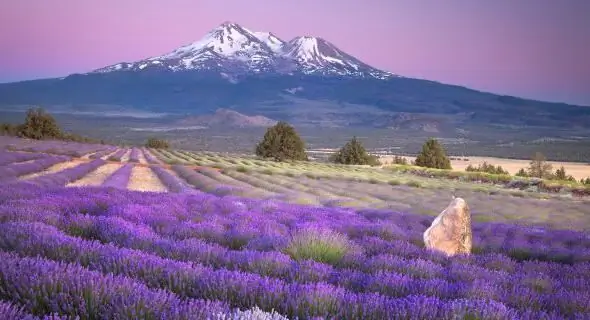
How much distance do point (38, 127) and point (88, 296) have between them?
76.5 metres

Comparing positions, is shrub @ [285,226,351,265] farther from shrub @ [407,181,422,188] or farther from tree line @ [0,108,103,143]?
tree line @ [0,108,103,143]

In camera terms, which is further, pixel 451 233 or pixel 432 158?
pixel 432 158

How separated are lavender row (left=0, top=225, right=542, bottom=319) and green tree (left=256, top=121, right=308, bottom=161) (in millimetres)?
60786

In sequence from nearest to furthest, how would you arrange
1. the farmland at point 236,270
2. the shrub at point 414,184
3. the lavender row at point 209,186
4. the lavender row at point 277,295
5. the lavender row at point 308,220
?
the farmland at point 236,270 → the lavender row at point 277,295 → the lavender row at point 308,220 → the lavender row at point 209,186 → the shrub at point 414,184

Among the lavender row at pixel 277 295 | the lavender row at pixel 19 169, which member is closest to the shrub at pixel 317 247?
the lavender row at pixel 277 295

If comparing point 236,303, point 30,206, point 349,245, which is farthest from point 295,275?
point 30,206

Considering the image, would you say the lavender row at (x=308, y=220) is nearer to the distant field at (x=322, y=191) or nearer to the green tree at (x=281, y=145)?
the distant field at (x=322, y=191)

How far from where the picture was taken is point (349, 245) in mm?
6016

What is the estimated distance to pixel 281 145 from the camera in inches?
2566

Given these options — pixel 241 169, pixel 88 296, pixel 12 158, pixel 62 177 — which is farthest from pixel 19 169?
pixel 88 296

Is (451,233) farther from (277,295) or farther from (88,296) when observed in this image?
(88,296)

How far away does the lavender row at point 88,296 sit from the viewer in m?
2.58

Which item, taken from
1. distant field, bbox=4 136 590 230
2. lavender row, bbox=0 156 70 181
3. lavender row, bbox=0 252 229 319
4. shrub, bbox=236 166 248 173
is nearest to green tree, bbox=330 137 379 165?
distant field, bbox=4 136 590 230

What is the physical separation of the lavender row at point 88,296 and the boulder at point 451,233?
572 centimetres
